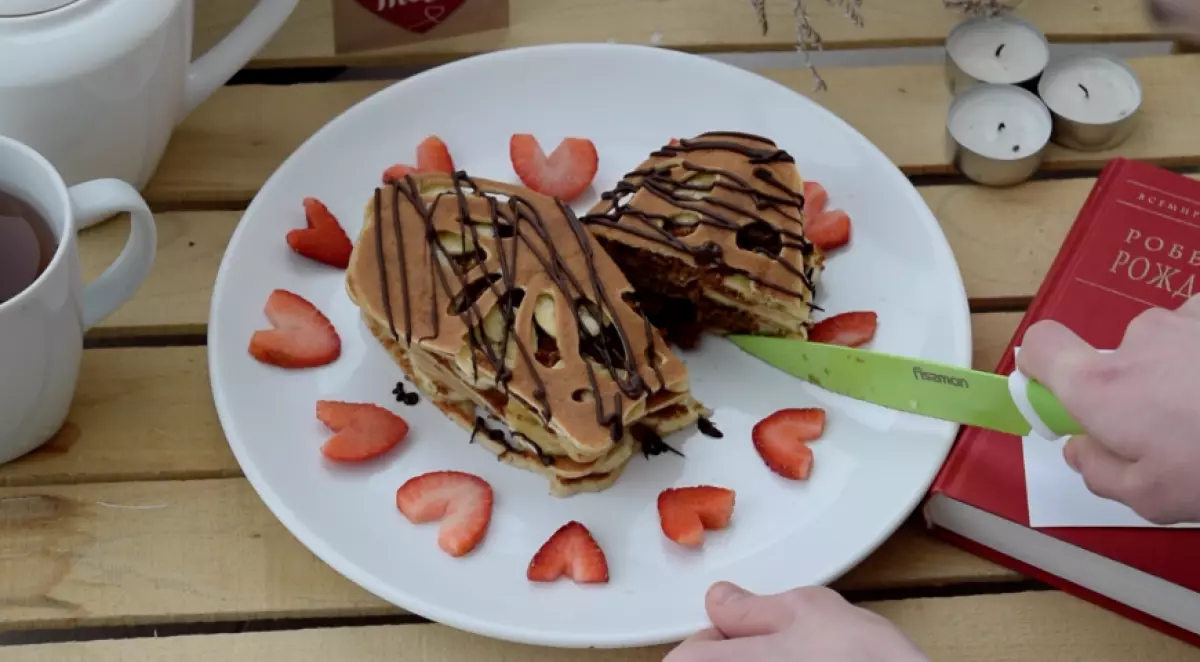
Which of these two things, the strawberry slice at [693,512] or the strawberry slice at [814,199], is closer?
the strawberry slice at [693,512]

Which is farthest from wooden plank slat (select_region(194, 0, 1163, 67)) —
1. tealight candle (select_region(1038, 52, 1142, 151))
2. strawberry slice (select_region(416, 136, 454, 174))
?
strawberry slice (select_region(416, 136, 454, 174))

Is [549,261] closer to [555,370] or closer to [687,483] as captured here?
[555,370]

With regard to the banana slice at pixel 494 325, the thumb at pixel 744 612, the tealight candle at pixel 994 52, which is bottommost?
the thumb at pixel 744 612

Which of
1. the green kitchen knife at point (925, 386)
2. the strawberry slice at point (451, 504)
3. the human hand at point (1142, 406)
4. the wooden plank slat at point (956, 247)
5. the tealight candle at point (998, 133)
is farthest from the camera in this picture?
the tealight candle at point (998, 133)

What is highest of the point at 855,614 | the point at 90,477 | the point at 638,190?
the point at 638,190

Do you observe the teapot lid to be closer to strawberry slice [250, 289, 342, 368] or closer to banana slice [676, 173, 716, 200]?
strawberry slice [250, 289, 342, 368]

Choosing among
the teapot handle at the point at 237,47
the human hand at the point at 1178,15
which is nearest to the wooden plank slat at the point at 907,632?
the teapot handle at the point at 237,47

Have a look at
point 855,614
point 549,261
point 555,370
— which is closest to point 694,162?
point 549,261

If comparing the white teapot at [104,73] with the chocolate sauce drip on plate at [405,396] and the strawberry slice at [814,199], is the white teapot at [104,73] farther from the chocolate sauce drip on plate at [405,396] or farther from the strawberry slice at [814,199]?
the strawberry slice at [814,199]
